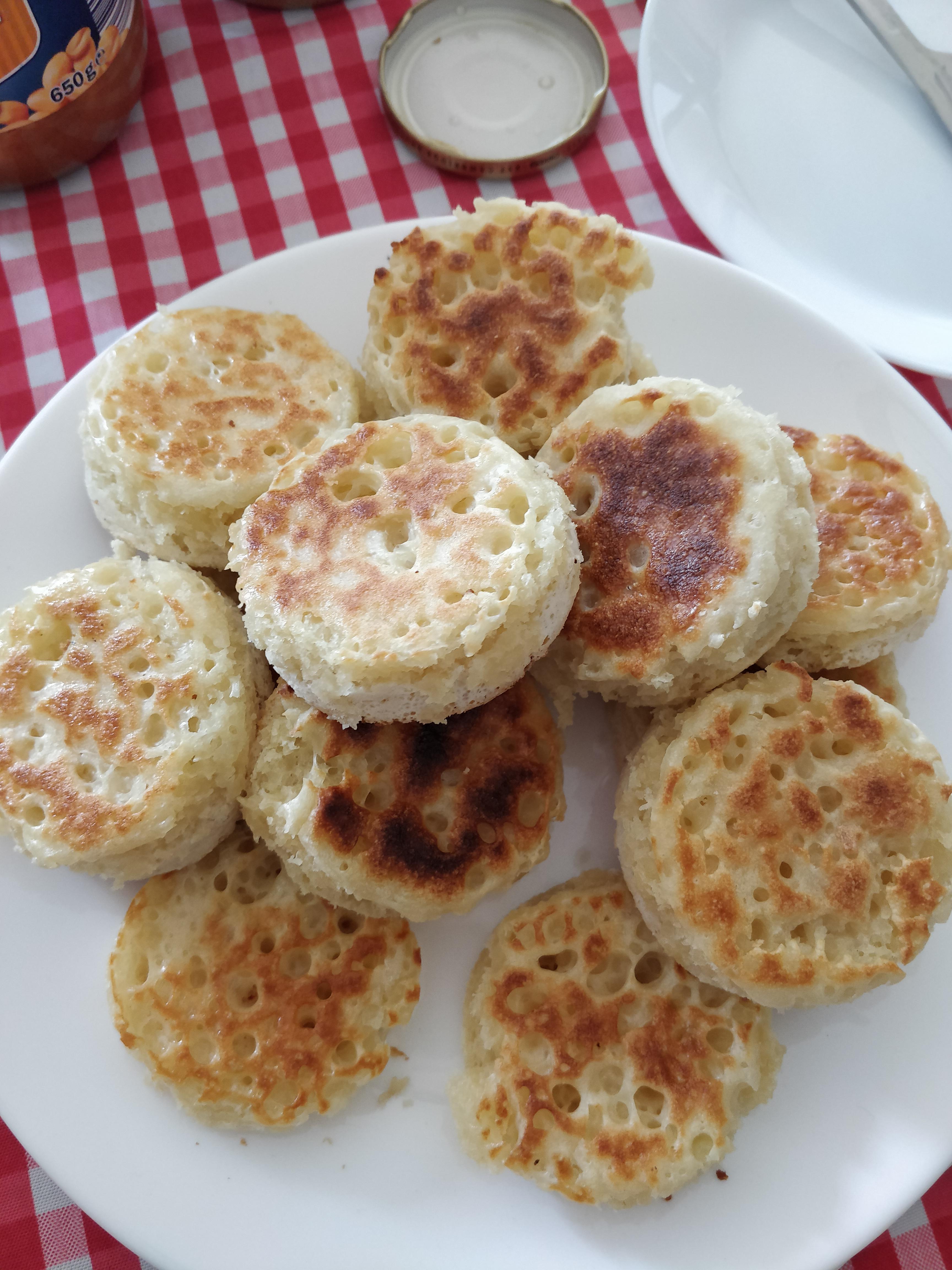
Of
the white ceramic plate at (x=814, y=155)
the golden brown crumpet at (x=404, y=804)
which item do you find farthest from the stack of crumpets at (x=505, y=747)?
the white ceramic plate at (x=814, y=155)

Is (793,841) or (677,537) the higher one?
(677,537)

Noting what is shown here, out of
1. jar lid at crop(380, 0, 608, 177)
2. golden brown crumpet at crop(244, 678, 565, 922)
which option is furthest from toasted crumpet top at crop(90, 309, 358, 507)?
jar lid at crop(380, 0, 608, 177)

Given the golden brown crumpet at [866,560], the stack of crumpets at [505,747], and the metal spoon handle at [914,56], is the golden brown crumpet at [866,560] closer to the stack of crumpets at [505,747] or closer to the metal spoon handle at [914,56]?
the stack of crumpets at [505,747]

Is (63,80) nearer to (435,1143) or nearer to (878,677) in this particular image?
(878,677)

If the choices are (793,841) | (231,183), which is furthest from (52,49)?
(793,841)

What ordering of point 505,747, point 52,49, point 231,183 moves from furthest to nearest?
point 231,183
point 52,49
point 505,747

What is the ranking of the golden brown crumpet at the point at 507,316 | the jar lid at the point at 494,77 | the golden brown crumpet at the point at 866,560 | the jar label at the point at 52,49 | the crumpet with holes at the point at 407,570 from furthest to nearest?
the jar lid at the point at 494,77 < the jar label at the point at 52,49 < the golden brown crumpet at the point at 507,316 < the golden brown crumpet at the point at 866,560 < the crumpet with holes at the point at 407,570
